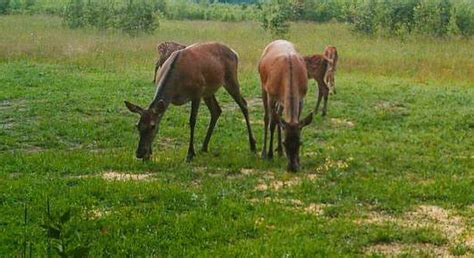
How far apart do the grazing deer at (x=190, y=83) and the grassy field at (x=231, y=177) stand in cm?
45

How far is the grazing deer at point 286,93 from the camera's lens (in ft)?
31.8

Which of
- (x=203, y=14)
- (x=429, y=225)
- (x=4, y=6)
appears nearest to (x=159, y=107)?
(x=429, y=225)

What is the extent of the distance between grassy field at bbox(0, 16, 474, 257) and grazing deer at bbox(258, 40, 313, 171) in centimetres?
50

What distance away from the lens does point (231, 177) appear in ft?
31.8

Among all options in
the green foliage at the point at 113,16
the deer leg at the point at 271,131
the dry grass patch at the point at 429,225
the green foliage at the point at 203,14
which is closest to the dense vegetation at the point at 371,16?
the green foliage at the point at 113,16

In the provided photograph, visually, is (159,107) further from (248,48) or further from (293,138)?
(248,48)

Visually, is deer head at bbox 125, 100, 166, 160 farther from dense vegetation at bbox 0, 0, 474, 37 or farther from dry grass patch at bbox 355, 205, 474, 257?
dense vegetation at bbox 0, 0, 474, 37

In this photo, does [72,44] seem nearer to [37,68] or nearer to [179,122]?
[37,68]

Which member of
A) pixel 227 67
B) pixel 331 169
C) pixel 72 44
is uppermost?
pixel 227 67

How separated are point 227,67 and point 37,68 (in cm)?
1100

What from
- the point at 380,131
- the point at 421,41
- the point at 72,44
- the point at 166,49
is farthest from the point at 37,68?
the point at 421,41

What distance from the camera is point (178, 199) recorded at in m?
8.09

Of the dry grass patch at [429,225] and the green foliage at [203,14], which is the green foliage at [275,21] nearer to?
the green foliage at [203,14]

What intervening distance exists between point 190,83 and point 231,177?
1882mm
